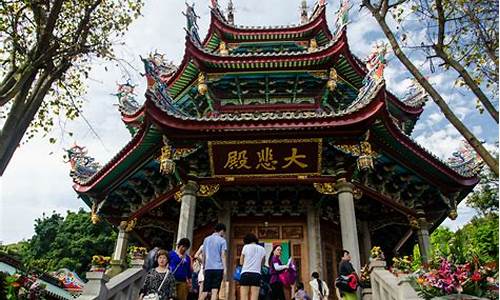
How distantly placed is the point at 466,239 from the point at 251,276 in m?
3.50

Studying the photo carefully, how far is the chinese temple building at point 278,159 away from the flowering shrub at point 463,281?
3451 mm

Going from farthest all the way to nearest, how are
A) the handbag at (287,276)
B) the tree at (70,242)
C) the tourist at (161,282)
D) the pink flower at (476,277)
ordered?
the tree at (70,242), the handbag at (287,276), the tourist at (161,282), the pink flower at (476,277)

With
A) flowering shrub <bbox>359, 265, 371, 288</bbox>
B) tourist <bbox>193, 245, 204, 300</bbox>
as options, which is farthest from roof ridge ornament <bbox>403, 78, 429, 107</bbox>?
tourist <bbox>193, 245, 204, 300</bbox>

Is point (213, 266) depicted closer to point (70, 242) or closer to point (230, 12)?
point (230, 12)

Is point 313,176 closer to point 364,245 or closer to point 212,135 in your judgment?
point 212,135

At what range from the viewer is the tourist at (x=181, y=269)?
627cm

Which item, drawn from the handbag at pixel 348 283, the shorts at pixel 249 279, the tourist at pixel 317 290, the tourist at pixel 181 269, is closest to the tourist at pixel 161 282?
the tourist at pixel 181 269

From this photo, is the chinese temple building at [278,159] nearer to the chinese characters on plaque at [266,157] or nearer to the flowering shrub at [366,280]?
the chinese characters on plaque at [266,157]

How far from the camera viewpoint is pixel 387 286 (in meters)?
6.48

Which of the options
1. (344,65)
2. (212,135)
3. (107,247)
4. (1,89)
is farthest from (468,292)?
(107,247)

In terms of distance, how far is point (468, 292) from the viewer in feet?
18.0

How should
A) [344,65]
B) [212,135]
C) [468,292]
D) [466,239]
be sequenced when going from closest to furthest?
[468,292], [466,239], [212,135], [344,65]

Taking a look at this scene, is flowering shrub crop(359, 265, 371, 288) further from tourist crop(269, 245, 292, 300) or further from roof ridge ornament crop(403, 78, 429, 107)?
roof ridge ornament crop(403, 78, 429, 107)

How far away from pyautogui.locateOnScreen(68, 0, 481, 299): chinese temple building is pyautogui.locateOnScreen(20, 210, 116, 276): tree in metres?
18.9
